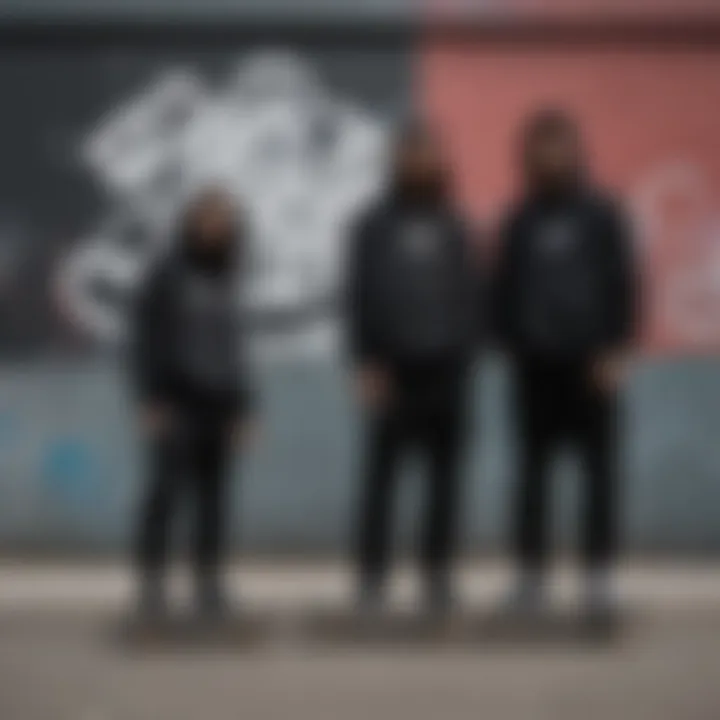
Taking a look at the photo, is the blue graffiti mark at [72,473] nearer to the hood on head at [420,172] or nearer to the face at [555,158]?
the hood on head at [420,172]

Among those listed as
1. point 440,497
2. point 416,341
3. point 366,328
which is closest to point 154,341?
point 366,328

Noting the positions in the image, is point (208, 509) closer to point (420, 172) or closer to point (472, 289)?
point (472, 289)

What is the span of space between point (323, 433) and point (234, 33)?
181 cm

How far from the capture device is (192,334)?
6289mm

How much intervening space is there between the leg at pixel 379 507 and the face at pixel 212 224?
2.90 ft

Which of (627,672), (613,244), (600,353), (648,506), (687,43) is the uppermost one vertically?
(687,43)

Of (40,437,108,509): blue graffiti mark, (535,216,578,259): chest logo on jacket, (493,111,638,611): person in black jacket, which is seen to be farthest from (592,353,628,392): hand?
(40,437,108,509): blue graffiti mark

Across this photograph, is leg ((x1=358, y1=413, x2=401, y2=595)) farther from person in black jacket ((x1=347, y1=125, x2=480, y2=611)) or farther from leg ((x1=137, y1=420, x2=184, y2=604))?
leg ((x1=137, y1=420, x2=184, y2=604))

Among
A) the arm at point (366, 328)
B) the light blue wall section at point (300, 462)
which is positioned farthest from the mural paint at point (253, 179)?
the arm at point (366, 328)

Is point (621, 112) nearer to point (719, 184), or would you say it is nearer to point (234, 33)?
point (719, 184)

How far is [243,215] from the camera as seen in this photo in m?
7.65

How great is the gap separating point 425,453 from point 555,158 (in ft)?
3.90

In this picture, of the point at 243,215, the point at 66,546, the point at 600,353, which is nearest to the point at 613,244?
the point at 600,353

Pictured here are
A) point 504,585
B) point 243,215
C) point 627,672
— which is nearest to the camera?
point 627,672
